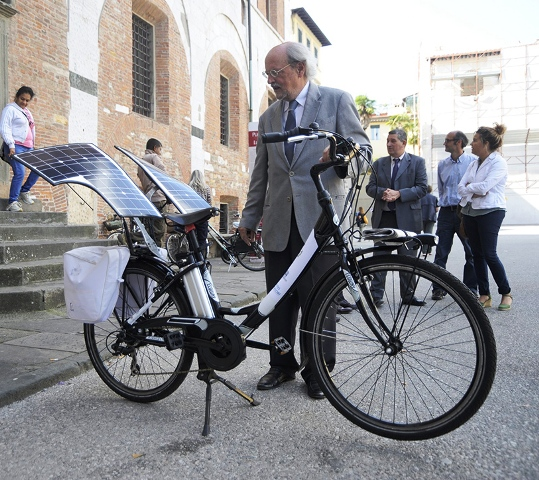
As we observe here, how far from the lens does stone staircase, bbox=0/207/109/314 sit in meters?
5.53

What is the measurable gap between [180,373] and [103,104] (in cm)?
848

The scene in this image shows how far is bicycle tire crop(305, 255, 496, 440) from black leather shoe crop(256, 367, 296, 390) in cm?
48

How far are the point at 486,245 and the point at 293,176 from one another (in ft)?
10.6

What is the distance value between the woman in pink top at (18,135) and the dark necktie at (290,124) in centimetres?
538

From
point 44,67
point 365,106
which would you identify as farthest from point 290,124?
point 365,106

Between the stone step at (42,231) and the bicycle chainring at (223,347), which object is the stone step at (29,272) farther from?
the bicycle chainring at (223,347)

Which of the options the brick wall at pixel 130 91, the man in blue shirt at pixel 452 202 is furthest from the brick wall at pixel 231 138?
the man in blue shirt at pixel 452 202

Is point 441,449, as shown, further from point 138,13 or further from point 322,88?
point 138,13

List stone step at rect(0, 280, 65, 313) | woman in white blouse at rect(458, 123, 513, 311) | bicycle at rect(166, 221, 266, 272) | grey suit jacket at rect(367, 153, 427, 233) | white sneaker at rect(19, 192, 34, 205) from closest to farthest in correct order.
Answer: stone step at rect(0, 280, 65, 313), woman in white blouse at rect(458, 123, 513, 311), grey suit jacket at rect(367, 153, 427, 233), white sneaker at rect(19, 192, 34, 205), bicycle at rect(166, 221, 266, 272)

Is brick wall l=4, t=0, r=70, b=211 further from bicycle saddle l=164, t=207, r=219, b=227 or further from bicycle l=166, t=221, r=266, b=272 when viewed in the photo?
bicycle saddle l=164, t=207, r=219, b=227

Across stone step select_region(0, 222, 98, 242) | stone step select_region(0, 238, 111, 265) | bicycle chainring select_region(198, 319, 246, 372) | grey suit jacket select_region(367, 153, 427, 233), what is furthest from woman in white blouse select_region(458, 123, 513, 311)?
stone step select_region(0, 222, 98, 242)

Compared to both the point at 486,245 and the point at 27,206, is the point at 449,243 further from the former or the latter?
the point at 27,206

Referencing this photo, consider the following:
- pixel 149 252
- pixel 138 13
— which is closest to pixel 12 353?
pixel 149 252

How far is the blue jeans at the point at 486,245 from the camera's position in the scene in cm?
575
